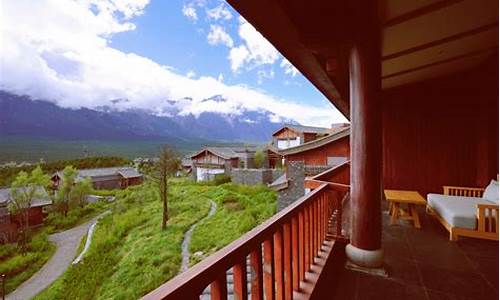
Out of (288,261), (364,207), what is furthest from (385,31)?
(288,261)

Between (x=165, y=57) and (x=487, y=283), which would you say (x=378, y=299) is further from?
(x=165, y=57)

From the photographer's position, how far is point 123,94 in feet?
553

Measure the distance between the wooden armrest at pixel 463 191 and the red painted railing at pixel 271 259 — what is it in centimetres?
320

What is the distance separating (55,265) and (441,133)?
1924 cm

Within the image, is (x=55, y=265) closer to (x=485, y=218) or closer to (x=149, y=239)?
(x=149, y=239)

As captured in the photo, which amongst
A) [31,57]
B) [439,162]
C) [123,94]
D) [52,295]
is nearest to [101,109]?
[123,94]

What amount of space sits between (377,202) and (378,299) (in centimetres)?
79

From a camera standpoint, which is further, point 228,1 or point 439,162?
point 439,162

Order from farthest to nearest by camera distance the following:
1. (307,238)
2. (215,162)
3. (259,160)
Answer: (259,160), (215,162), (307,238)

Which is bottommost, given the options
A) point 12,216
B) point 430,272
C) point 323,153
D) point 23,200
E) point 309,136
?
point 12,216

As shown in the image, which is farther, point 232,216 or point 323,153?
point 232,216

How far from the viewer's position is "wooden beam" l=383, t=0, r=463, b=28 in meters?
2.30

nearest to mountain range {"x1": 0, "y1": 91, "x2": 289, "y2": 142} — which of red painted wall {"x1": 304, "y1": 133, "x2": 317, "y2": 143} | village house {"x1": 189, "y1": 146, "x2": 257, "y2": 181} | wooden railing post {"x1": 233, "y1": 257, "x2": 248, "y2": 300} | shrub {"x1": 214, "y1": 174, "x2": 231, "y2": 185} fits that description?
village house {"x1": 189, "y1": 146, "x2": 257, "y2": 181}

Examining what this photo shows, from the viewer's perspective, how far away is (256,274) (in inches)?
48.8
